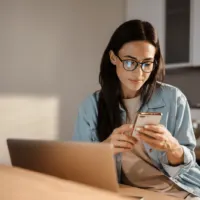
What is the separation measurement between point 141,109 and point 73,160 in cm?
42

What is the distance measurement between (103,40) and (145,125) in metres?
1.57

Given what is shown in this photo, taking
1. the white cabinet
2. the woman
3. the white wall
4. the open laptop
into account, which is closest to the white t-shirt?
the woman

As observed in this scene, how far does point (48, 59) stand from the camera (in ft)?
6.61

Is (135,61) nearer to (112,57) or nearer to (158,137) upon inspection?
(112,57)

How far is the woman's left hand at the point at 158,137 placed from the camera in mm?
780

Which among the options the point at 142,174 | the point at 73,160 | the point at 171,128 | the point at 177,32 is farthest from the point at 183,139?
the point at 177,32

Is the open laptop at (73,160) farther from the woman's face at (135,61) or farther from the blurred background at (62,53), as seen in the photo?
the blurred background at (62,53)

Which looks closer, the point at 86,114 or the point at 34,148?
the point at 34,148

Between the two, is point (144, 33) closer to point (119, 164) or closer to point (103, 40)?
point (119, 164)

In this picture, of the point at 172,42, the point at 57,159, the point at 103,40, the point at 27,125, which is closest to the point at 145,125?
the point at 57,159

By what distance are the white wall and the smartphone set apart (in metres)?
1.17

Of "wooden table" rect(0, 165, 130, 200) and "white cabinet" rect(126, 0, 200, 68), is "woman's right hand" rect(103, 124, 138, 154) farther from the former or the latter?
"white cabinet" rect(126, 0, 200, 68)

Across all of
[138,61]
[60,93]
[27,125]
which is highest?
[138,61]

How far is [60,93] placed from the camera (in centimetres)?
207
